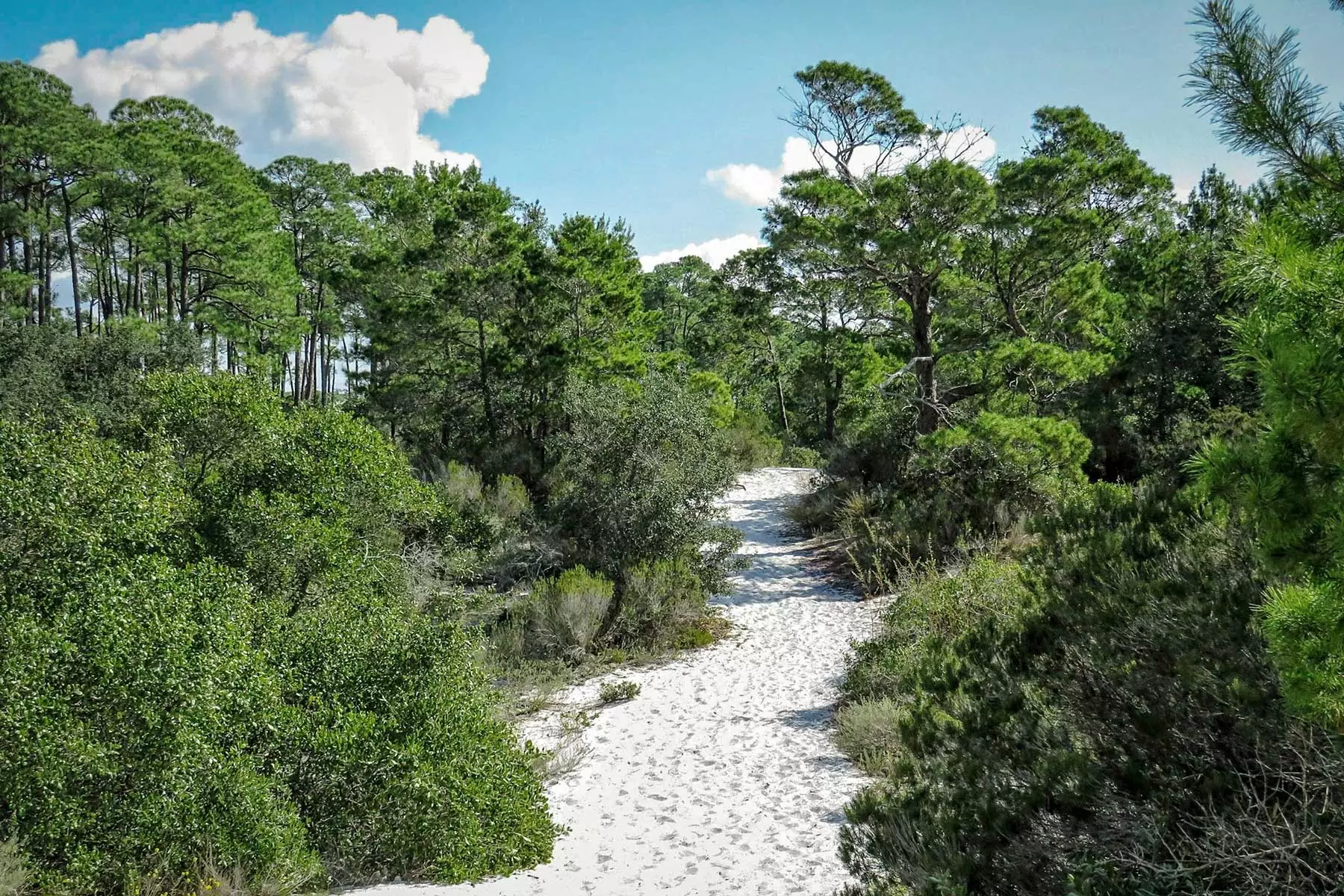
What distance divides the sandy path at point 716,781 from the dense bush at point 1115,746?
4.46ft

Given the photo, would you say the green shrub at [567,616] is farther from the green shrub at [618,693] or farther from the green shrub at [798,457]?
the green shrub at [798,457]

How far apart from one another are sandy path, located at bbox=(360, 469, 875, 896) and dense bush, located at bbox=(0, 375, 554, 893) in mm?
558

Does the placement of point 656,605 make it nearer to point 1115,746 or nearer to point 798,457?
point 1115,746

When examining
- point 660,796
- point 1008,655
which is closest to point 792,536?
point 660,796

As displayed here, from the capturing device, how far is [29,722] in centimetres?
375

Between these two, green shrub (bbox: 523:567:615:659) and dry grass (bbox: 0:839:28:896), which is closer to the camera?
dry grass (bbox: 0:839:28:896)

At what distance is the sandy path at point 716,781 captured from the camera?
16.0 feet

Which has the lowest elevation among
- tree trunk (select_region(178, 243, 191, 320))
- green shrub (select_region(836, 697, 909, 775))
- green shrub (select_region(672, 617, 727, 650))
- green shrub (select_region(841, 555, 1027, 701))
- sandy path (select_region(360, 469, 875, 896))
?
sandy path (select_region(360, 469, 875, 896))

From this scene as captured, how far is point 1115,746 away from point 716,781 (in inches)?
155

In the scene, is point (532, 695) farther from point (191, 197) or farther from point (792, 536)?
point (191, 197)

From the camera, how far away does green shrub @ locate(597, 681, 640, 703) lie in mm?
8297

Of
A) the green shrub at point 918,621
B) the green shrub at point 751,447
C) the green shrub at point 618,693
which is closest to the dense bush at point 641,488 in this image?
the green shrub at point 618,693

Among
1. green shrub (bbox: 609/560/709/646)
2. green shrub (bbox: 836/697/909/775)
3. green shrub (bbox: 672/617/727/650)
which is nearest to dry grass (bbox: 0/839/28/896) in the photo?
green shrub (bbox: 836/697/909/775)

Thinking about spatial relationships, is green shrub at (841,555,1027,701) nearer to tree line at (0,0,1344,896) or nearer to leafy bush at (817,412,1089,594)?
tree line at (0,0,1344,896)
